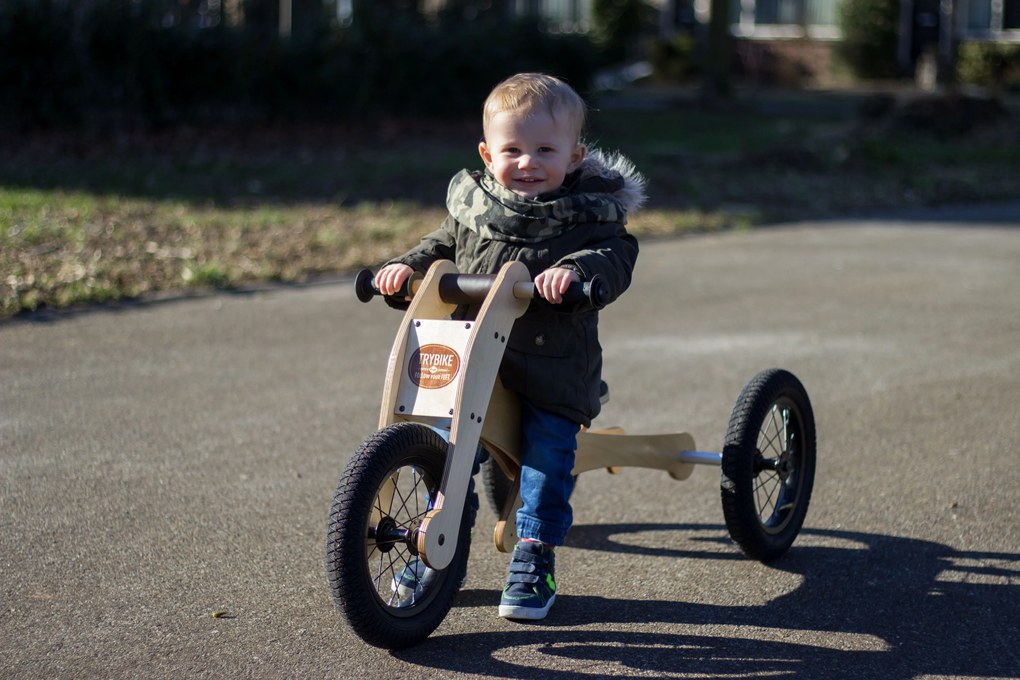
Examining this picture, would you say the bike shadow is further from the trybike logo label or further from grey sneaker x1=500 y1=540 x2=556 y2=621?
the trybike logo label

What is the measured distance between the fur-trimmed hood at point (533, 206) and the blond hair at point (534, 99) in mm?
163

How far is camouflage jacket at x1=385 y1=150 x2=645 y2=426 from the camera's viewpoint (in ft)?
11.9

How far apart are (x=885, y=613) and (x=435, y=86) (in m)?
13.6

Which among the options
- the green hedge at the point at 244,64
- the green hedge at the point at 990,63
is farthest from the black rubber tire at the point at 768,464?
the green hedge at the point at 990,63

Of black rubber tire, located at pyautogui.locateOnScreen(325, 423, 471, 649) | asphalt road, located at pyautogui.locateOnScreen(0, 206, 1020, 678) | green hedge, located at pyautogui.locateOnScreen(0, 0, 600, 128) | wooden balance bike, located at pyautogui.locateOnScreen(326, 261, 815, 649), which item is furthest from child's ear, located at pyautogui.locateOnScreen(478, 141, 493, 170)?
green hedge, located at pyautogui.locateOnScreen(0, 0, 600, 128)

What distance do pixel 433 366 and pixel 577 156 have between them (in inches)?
30.4

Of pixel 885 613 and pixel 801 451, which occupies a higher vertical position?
pixel 801 451

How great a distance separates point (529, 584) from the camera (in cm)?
365

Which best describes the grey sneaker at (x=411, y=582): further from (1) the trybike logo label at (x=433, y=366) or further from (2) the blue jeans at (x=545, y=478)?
(1) the trybike logo label at (x=433, y=366)

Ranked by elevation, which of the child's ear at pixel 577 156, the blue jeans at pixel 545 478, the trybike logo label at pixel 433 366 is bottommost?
the blue jeans at pixel 545 478

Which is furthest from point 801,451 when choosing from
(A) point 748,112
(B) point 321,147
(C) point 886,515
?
(A) point 748,112

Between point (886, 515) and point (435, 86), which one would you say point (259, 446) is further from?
point (435, 86)

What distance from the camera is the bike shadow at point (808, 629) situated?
3.39 metres

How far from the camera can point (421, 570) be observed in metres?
3.52
